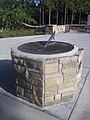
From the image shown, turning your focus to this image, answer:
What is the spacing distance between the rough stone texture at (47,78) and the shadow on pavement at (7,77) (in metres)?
0.59

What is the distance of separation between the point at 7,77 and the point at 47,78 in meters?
1.83

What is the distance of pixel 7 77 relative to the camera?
5.22 m

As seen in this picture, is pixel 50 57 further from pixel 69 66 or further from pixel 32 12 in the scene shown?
pixel 32 12

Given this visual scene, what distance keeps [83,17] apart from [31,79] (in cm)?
2200

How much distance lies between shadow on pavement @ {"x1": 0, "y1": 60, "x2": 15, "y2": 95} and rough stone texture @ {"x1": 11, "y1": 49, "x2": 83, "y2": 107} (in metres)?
0.59

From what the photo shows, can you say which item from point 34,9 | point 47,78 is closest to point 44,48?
point 47,78

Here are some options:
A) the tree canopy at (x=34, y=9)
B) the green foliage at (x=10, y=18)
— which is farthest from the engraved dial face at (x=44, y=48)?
the tree canopy at (x=34, y=9)

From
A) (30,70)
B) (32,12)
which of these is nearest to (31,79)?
(30,70)

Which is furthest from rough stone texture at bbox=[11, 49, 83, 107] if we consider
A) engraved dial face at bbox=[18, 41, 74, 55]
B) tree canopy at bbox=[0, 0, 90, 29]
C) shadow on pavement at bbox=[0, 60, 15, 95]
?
tree canopy at bbox=[0, 0, 90, 29]

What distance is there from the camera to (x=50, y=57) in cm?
363

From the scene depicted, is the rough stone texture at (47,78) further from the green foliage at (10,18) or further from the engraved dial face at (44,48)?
the green foliage at (10,18)

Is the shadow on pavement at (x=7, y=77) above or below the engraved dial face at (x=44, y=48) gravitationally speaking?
below

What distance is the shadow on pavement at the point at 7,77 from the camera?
179 inches

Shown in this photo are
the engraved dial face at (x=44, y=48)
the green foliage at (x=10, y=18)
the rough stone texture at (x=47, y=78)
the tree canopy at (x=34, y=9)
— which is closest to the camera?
the rough stone texture at (x=47, y=78)
